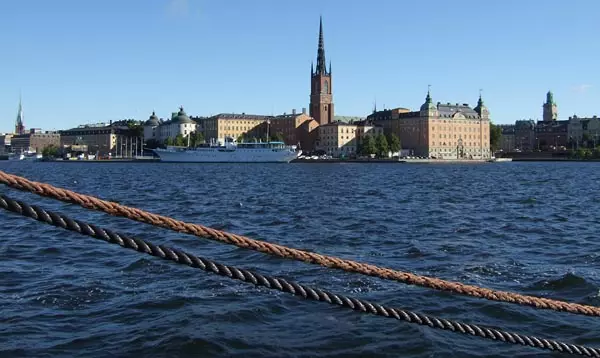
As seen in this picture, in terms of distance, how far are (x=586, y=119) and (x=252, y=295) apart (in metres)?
198

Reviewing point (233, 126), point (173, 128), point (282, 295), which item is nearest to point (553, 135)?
point (233, 126)

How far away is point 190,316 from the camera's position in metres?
8.93

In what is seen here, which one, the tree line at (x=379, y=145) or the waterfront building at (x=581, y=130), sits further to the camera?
the waterfront building at (x=581, y=130)

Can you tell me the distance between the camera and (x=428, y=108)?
536 feet

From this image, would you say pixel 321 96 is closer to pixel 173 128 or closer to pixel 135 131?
pixel 173 128

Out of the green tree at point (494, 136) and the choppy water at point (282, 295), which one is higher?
the green tree at point (494, 136)

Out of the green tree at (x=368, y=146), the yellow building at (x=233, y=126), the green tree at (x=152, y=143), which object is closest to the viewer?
the green tree at (x=368, y=146)

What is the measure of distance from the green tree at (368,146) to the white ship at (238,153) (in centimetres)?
1842

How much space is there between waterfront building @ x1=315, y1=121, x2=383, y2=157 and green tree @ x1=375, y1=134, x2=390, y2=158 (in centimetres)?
1089

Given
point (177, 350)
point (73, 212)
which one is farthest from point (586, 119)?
point (177, 350)

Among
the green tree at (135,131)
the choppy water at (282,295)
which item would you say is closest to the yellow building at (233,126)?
the green tree at (135,131)

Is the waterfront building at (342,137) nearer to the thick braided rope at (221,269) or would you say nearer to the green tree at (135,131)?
the green tree at (135,131)

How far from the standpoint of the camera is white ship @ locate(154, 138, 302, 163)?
144 meters

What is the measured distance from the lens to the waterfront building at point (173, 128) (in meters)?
185
